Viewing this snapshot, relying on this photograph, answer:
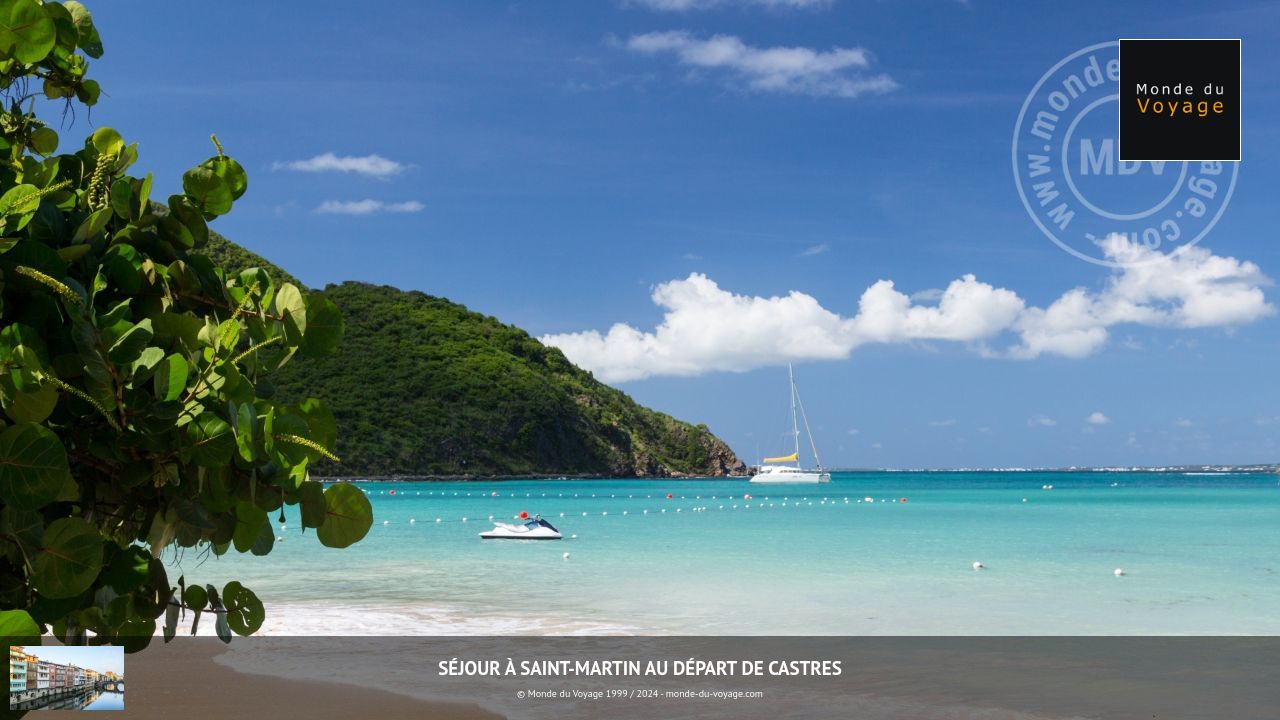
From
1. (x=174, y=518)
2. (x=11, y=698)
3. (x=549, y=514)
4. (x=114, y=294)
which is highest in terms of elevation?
(x=114, y=294)

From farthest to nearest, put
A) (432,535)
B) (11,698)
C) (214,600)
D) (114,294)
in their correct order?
(432,535)
(214,600)
(114,294)
(11,698)

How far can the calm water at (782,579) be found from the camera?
1520 cm

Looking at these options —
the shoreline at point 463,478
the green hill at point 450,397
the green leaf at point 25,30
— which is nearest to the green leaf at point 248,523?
the green leaf at point 25,30

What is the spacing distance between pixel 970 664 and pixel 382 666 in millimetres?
6511

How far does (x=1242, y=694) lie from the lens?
32.7ft

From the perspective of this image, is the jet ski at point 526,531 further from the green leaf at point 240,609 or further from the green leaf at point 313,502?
the green leaf at point 313,502

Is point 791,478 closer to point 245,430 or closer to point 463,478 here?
point 463,478

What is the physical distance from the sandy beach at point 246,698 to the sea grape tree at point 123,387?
6.92m

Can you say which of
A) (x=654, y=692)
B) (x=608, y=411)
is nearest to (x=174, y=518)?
(x=654, y=692)

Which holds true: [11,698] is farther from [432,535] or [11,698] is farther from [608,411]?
Result: [608,411]

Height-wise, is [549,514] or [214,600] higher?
[214,600]

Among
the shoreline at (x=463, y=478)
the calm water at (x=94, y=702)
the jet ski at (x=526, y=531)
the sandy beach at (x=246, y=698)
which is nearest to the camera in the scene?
the calm water at (x=94, y=702)

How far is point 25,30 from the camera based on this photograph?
1.85m

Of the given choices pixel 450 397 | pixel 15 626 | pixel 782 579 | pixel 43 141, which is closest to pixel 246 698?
pixel 43 141
